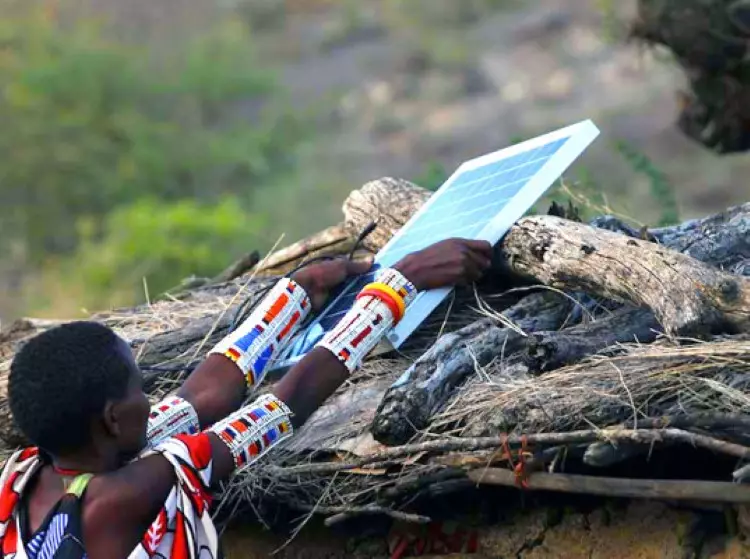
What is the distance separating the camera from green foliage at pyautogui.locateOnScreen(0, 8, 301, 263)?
832 inches

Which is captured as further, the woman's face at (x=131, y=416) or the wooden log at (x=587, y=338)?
the wooden log at (x=587, y=338)

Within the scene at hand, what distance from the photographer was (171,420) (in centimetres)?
421

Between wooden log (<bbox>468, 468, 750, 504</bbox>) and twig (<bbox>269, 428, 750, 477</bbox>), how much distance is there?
9cm

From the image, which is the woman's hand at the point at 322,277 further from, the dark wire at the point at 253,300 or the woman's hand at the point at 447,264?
the woman's hand at the point at 447,264

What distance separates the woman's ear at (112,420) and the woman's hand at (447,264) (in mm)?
1250

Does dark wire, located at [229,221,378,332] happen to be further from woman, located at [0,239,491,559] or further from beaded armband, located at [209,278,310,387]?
woman, located at [0,239,491,559]

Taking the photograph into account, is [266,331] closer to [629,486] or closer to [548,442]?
[548,442]

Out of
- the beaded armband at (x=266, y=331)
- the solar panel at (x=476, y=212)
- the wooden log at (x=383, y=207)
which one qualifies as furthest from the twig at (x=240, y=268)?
the beaded armband at (x=266, y=331)

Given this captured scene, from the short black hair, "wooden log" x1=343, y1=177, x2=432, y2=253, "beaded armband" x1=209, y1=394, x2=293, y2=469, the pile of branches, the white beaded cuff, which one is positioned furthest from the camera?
"wooden log" x1=343, y1=177, x2=432, y2=253

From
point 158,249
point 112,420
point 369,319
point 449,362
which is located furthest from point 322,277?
point 158,249

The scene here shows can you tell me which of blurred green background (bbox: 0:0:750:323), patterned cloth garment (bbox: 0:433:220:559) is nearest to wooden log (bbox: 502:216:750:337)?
patterned cloth garment (bbox: 0:433:220:559)

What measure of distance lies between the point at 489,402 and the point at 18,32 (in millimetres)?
21428

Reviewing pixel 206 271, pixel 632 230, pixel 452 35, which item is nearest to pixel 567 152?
pixel 632 230

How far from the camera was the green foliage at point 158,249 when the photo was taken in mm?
16828
